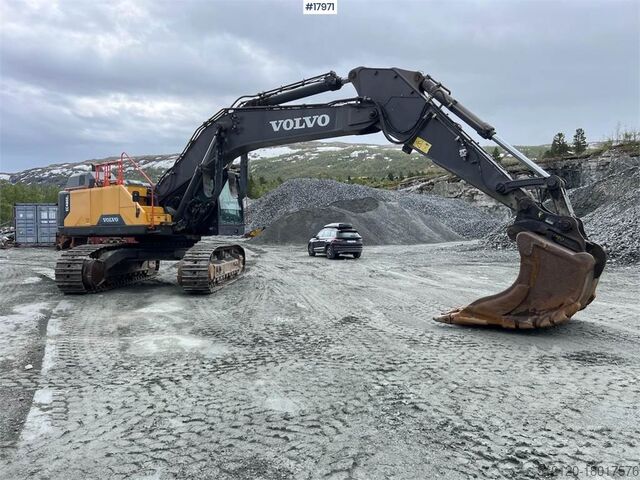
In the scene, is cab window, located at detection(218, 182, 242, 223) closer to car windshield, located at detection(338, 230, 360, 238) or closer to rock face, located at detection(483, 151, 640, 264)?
car windshield, located at detection(338, 230, 360, 238)

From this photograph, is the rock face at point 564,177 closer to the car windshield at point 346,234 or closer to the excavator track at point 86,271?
the car windshield at point 346,234

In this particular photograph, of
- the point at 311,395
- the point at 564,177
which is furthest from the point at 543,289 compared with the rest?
the point at 564,177

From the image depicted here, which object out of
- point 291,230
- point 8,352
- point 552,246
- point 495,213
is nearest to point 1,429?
point 8,352

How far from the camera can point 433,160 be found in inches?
309

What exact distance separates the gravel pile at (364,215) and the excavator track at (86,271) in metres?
20.3

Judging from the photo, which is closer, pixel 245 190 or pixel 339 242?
pixel 245 190

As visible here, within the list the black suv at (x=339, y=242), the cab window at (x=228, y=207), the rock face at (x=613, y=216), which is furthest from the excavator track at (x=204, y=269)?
the rock face at (x=613, y=216)

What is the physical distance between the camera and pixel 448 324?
6.92 m

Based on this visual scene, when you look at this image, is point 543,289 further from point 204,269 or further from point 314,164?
point 314,164

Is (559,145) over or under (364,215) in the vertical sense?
over

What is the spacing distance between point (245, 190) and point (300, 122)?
2.94 meters

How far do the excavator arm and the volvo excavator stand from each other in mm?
17

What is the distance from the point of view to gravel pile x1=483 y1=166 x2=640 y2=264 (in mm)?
14806

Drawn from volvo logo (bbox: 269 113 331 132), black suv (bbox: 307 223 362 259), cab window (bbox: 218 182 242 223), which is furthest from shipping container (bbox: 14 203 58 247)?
volvo logo (bbox: 269 113 331 132)
